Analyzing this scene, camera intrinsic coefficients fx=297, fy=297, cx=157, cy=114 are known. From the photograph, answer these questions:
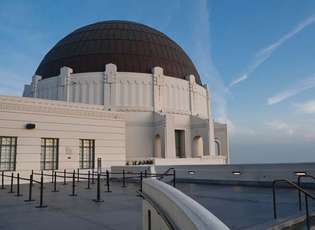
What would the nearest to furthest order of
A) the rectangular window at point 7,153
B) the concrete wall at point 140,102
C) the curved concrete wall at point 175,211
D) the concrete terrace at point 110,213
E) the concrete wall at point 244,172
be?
the curved concrete wall at point 175,211
the concrete terrace at point 110,213
the concrete wall at point 244,172
the rectangular window at point 7,153
the concrete wall at point 140,102

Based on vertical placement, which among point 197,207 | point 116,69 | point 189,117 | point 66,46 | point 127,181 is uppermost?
point 66,46

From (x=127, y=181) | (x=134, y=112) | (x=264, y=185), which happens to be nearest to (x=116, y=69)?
(x=134, y=112)

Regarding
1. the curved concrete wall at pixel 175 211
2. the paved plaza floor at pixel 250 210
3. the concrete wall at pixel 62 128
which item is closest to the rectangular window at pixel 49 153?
the concrete wall at pixel 62 128

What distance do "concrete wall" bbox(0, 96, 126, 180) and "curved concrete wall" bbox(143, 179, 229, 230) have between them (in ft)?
66.3

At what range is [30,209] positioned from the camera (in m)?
9.97

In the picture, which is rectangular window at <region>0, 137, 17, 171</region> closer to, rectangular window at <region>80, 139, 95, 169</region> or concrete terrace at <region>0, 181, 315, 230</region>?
rectangular window at <region>80, 139, 95, 169</region>

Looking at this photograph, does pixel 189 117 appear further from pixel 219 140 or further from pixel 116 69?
pixel 116 69

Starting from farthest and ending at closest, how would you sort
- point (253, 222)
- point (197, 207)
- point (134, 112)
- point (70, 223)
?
point (134, 112), point (70, 223), point (253, 222), point (197, 207)

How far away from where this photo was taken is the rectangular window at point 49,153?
963 inches

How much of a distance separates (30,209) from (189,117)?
30562 mm

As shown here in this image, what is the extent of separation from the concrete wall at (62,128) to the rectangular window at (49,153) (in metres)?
0.39

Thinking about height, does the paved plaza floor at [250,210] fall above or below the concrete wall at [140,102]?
below

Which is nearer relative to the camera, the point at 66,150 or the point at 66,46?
the point at 66,150

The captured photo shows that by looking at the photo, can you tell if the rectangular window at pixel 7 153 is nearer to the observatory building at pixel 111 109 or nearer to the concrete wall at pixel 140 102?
the observatory building at pixel 111 109
